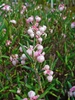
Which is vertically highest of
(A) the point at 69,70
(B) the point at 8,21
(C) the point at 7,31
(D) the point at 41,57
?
(B) the point at 8,21

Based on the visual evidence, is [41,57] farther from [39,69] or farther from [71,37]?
[71,37]

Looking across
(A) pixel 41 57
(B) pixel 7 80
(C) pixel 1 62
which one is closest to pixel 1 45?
(C) pixel 1 62

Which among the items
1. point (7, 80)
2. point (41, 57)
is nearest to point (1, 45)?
point (7, 80)

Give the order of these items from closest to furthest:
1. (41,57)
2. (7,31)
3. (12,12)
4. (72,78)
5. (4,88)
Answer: (41,57) → (4,88) → (72,78) → (7,31) → (12,12)

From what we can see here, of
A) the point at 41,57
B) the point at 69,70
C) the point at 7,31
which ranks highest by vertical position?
the point at 7,31

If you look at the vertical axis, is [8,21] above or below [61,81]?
above

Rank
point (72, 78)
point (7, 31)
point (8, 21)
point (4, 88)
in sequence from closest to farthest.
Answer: point (4, 88), point (72, 78), point (7, 31), point (8, 21)

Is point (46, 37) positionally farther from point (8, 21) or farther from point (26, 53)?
point (26, 53)

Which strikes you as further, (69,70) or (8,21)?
(8,21)

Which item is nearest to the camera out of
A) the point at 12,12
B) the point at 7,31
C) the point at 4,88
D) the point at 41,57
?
the point at 41,57

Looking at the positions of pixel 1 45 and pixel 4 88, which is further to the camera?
pixel 1 45
